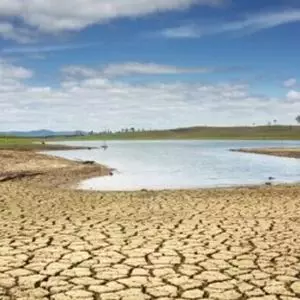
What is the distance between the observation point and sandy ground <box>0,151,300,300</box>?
6570 millimetres

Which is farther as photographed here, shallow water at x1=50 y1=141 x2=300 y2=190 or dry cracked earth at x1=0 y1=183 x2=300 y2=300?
shallow water at x1=50 y1=141 x2=300 y2=190

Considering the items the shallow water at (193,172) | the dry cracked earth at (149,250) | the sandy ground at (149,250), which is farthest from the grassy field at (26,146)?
the sandy ground at (149,250)

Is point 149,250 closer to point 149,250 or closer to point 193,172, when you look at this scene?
point 149,250

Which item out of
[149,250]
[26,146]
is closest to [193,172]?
[149,250]

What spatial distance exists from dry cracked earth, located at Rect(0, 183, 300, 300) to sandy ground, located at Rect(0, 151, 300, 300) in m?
0.01

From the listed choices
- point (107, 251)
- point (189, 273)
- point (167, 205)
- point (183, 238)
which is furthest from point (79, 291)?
point (167, 205)

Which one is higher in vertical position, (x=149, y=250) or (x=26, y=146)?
(x=26, y=146)

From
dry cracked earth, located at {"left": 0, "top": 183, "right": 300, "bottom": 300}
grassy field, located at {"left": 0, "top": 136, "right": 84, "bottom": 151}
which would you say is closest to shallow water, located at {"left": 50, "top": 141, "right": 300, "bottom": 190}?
dry cracked earth, located at {"left": 0, "top": 183, "right": 300, "bottom": 300}

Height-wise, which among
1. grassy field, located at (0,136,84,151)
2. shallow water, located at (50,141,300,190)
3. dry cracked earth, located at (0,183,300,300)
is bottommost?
shallow water, located at (50,141,300,190)

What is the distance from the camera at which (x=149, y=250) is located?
875cm

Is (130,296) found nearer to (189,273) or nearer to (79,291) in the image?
(79,291)

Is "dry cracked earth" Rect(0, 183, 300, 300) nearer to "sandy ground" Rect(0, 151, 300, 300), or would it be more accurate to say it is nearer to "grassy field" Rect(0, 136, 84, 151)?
"sandy ground" Rect(0, 151, 300, 300)

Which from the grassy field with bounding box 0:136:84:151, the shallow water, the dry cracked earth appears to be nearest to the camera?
the dry cracked earth

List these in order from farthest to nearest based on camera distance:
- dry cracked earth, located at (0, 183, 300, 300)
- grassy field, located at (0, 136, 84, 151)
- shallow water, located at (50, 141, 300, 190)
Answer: grassy field, located at (0, 136, 84, 151), shallow water, located at (50, 141, 300, 190), dry cracked earth, located at (0, 183, 300, 300)
